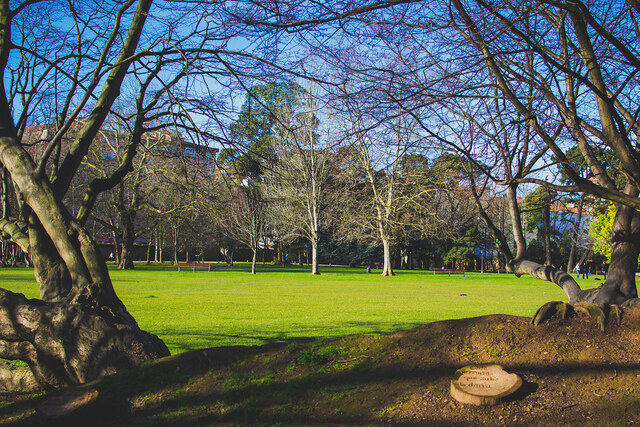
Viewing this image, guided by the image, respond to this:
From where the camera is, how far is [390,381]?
14.0 ft

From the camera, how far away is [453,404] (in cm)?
380

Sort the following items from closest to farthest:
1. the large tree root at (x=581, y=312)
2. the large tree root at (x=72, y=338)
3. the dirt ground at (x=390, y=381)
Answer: the dirt ground at (x=390, y=381)
the large tree root at (x=581, y=312)
the large tree root at (x=72, y=338)

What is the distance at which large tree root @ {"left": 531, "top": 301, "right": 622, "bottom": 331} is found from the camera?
14.4ft

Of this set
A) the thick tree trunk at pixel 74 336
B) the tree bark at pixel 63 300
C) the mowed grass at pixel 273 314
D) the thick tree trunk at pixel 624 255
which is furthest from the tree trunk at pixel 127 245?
the thick tree trunk at pixel 624 255

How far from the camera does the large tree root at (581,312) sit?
439 cm

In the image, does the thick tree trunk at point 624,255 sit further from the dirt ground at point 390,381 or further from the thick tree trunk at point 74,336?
the thick tree trunk at point 74,336

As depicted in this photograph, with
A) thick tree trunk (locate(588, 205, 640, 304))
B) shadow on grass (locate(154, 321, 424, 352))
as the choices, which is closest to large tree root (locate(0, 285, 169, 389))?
shadow on grass (locate(154, 321, 424, 352))

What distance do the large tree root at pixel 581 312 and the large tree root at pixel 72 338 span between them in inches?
159

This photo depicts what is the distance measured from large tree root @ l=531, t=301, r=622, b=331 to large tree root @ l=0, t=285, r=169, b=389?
4028mm

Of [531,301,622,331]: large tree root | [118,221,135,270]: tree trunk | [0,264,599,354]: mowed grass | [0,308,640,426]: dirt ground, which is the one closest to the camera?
[0,308,640,426]: dirt ground

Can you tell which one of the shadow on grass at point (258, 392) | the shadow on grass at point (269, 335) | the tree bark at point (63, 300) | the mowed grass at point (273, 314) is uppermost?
the tree bark at point (63, 300)

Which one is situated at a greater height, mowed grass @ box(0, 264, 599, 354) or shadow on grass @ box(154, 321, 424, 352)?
shadow on grass @ box(154, 321, 424, 352)

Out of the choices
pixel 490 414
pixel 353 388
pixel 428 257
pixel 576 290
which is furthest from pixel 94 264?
pixel 428 257

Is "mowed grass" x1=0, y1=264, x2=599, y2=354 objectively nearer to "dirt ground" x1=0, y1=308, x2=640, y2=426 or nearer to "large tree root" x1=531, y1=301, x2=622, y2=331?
"dirt ground" x1=0, y1=308, x2=640, y2=426
